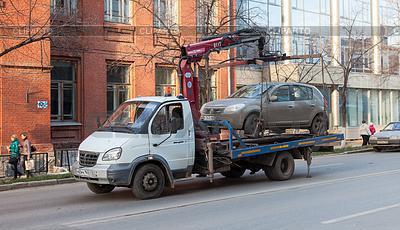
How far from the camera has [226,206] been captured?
959 centimetres

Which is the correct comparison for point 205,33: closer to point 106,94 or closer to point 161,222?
point 106,94

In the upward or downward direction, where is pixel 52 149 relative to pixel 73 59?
downward

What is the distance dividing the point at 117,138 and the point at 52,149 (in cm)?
873

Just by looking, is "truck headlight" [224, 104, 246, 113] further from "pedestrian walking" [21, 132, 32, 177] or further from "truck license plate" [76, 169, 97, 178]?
"pedestrian walking" [21, 132, 32, 177]

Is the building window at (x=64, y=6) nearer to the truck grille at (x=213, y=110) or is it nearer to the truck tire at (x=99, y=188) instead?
the truck grille at (x=213, y=110)

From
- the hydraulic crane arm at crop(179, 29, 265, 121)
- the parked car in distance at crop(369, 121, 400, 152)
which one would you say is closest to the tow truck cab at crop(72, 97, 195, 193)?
the hydraulic crane arm at crop(179, 29, 265, 121)

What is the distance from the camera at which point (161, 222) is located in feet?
26.8

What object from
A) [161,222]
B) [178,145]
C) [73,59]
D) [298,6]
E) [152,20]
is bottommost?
[161,222]

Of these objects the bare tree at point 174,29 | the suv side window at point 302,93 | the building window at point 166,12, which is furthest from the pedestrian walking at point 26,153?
the building window at point 166,12

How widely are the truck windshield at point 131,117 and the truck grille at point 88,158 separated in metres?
0.70

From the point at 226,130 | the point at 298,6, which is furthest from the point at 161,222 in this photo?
the point at 298,6

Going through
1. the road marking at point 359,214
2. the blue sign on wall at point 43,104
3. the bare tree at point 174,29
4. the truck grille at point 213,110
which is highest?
the bare tree at point 174,29

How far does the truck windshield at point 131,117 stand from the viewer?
35.1 ft

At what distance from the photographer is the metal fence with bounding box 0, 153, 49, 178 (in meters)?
16.1
